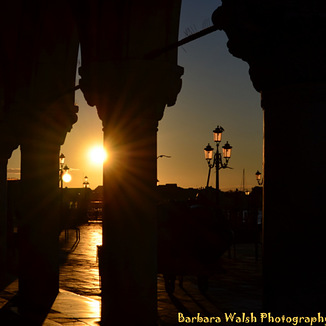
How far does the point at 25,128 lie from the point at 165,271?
2.83 m

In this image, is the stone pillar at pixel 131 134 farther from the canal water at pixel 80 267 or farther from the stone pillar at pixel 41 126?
the canal water at pixel 80 267

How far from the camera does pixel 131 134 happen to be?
640 centimetres

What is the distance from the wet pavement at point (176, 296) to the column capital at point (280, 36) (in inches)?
171

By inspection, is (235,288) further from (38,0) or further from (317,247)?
(317,247)

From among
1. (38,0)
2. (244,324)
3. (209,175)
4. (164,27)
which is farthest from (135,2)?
(209,175)

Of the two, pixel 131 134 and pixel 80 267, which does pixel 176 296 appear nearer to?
pixel 131 134

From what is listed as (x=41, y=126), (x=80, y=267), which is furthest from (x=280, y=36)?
(x=80, y=267)

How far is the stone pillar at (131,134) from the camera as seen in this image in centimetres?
623

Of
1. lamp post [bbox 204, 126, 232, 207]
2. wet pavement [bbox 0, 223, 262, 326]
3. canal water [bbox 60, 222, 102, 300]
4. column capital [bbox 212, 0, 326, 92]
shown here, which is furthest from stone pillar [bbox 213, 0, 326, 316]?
lamp post [bbox 204, 126, 232, 207]

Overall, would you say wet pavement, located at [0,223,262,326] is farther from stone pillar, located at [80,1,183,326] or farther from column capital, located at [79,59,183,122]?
column capital, located at [79,59,183,122]

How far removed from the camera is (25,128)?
884 cm

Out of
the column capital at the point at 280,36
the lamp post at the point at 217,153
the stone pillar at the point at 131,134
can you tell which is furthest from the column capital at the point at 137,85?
the lamp post at the point at 217,153

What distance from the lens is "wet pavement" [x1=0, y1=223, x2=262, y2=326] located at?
7.64 meters

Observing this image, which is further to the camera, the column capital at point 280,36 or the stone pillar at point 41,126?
the stone pillar at point 41,126
